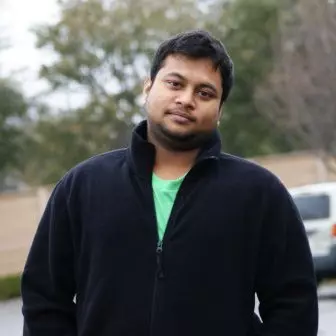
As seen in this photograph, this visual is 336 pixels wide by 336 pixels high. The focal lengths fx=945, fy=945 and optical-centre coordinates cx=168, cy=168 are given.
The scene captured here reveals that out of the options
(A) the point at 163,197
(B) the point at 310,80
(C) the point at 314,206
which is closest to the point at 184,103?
(A) the point at 163,197

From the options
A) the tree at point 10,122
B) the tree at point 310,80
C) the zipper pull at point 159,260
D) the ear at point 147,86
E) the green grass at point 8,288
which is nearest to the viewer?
the zipper pull at point 159,260

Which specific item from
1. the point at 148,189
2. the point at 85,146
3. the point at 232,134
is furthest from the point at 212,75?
the point at 232,134

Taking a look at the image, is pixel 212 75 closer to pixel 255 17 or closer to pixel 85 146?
pixel 85 146

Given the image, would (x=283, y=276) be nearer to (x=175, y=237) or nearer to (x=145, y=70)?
(x=175, y=237)

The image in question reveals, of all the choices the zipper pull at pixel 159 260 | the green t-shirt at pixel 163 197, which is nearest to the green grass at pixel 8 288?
the green t-shirt at pixel 163 197

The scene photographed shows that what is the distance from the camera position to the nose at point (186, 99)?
8.46 feet

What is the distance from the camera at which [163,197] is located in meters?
2.61

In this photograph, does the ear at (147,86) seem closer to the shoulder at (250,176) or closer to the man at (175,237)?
the man at (175,237)

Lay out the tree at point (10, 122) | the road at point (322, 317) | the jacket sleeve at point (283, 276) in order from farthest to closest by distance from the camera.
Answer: the tree at point (10, 122)
the road at point (322, 317)
the jacket sleeve at point (283, 276)

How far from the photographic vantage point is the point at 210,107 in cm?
261

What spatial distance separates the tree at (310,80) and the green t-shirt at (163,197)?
77.9ft

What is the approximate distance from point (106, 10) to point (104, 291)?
30969 millimetres

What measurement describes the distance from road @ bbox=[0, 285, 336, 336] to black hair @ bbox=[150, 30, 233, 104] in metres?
7.67

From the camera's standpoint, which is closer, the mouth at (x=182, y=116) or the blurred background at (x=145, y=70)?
the mouth at (x=182, y=116)
